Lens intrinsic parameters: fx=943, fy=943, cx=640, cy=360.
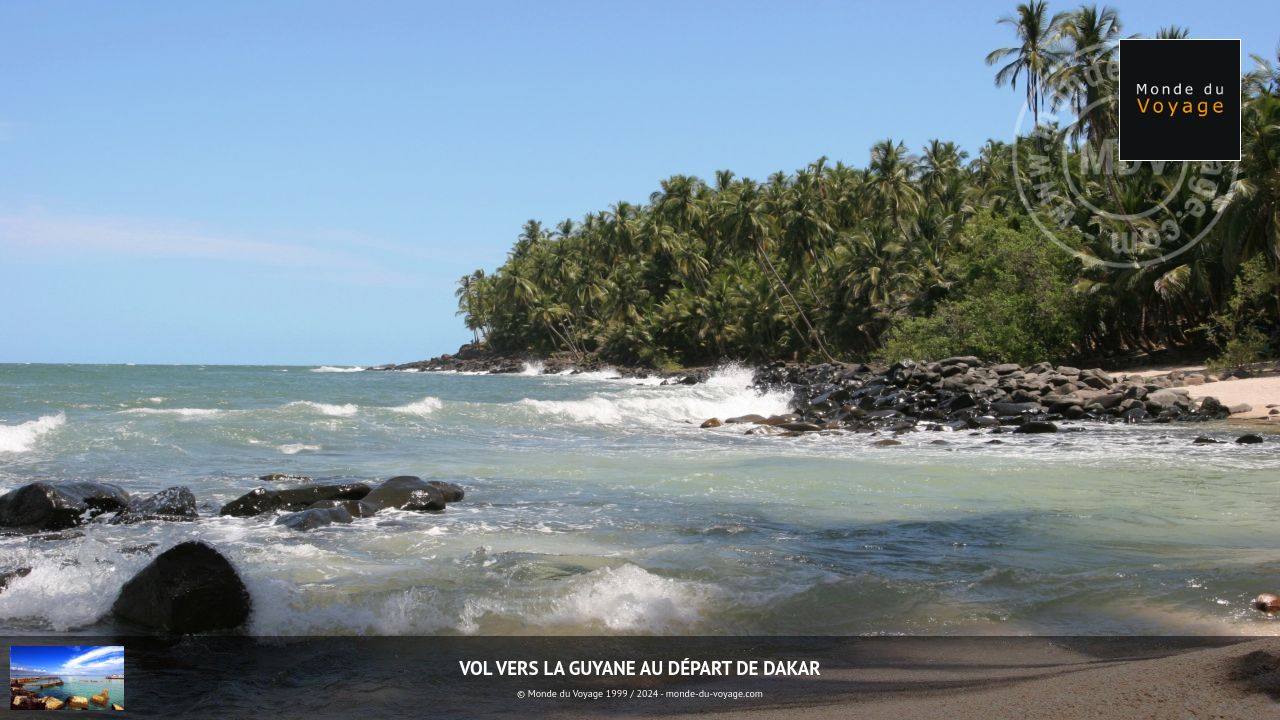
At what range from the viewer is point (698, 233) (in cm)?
7756

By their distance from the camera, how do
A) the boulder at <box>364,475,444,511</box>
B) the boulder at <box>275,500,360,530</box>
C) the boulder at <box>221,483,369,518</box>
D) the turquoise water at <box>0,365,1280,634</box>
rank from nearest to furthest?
the turquoise water at <box>0,365,1280,634</box> → the boulder at <box>275,500,360,530</box> → the boulder at <box>221,483,369,518</box> → the boulder at <box>364,475,444,511</box>

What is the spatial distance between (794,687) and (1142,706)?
1540 mm

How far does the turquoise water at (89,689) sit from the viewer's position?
13.8 ft

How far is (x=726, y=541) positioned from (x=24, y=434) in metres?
16.8

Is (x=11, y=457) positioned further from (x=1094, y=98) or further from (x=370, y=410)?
(x=1094, y=98)

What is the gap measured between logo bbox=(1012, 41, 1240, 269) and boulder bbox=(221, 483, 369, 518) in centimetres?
2781

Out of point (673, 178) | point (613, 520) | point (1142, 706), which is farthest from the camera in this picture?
point (673, 178)

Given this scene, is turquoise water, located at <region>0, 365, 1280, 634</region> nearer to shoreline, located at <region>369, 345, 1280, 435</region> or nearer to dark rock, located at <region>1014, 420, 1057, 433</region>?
dark rock, located at <region>1014, 420, 1057, 433</region>

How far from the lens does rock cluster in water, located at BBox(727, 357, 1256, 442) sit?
73.4 ft

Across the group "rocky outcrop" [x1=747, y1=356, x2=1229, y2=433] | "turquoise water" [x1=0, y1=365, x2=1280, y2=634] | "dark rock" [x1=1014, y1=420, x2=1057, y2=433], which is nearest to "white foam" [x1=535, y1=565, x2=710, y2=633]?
"turquoise water" [x1=0, y1=365, x2=1280, y2=634]

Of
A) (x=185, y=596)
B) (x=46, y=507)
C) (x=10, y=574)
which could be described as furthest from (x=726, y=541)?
(x=46, y=507)

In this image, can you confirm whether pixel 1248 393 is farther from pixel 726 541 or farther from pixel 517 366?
pixel 517 366

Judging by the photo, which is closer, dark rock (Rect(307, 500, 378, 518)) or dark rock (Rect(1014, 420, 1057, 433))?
dark rock (Rect(307, 500, 378, 518))

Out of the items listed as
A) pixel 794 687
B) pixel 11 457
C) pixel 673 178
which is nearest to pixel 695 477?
pixel 794 687
